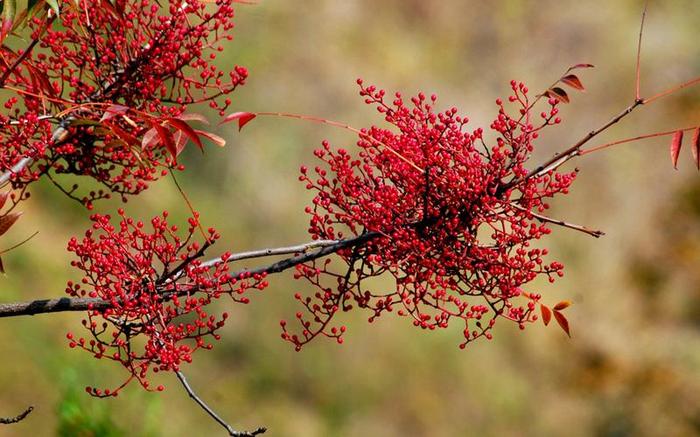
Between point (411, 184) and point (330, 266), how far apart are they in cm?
604

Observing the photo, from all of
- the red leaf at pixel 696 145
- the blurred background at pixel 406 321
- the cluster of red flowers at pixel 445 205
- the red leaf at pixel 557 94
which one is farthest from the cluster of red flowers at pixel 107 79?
the blurred background at pixel 406 321

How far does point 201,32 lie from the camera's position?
2412mm

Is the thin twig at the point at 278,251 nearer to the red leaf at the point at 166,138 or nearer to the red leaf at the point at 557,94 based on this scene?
the red leaf at the point at 166,138

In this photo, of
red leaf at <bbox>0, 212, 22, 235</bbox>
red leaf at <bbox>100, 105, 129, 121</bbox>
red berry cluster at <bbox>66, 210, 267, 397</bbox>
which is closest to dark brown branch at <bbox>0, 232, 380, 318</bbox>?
red berry cluster at <bbox>66, 210, 267, 397</bbox>

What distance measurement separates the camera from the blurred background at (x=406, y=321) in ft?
23.6

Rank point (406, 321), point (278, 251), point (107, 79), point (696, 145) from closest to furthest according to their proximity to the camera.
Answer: point (696, 145), point (278, 251), point (107, 79), point (406, 321)

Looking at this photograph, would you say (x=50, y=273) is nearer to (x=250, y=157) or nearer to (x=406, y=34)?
(x=250, y=157)

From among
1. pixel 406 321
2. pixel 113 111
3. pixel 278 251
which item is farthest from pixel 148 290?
pixel 406 321

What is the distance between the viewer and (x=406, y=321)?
795 cm

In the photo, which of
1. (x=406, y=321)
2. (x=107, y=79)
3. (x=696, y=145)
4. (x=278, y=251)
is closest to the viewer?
(x=696, y=145)

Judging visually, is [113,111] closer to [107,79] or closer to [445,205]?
[107,79]

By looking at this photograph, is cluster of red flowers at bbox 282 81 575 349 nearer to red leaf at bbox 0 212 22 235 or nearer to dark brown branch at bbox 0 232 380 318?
dark brown branch at bbox 0 232 380 318

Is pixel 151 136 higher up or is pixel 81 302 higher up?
pixel 151 136

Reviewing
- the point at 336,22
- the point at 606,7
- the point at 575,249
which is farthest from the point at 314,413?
the point at 606,7
